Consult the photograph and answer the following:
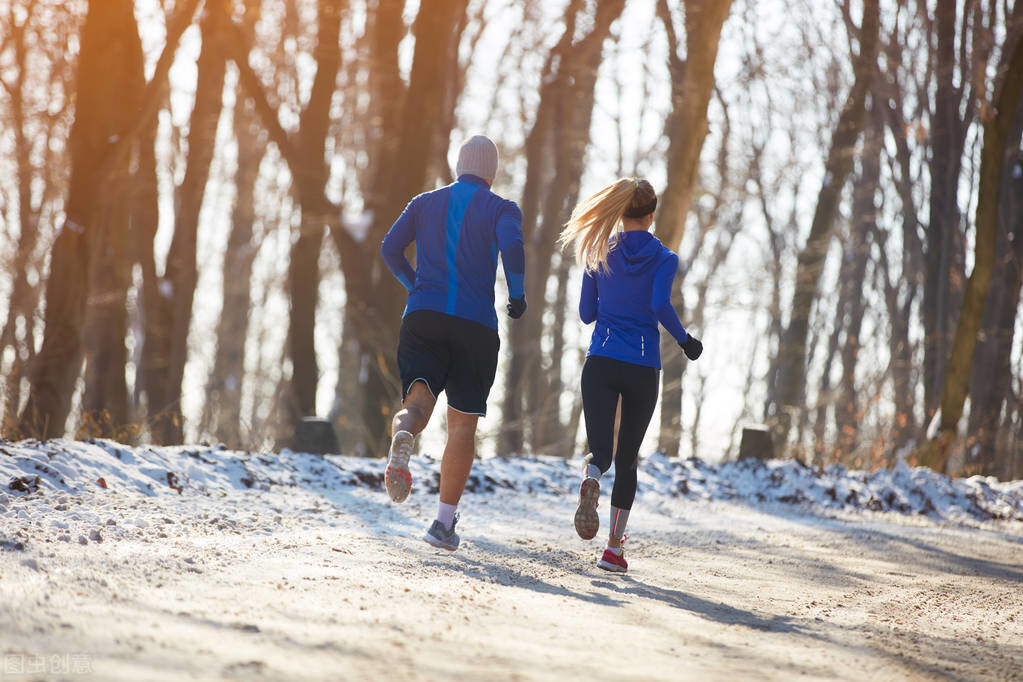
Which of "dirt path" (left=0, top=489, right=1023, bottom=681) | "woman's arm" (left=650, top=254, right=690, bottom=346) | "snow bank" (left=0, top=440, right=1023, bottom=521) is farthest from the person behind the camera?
"snow bank" (left=0, top=440, right=1023, bottom=521)

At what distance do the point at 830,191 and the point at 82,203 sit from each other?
456 inches

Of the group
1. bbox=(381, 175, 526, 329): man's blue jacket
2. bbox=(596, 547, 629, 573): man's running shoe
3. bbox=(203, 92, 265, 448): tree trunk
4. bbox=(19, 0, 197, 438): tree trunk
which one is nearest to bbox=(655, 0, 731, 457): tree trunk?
bbox=(19, 0, 197, 438): tree trunk

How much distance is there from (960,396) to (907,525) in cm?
469

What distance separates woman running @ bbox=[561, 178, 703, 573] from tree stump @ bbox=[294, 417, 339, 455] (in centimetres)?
456

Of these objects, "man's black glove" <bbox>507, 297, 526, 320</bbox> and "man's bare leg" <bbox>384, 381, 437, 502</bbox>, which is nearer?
"man's bare leg" <bbox>384, 381, 437, 502</bbox>

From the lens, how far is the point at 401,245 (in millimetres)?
5707

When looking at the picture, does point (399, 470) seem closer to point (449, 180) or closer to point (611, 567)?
point (611, 567)

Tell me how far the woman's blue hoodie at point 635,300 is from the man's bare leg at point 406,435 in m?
1.03

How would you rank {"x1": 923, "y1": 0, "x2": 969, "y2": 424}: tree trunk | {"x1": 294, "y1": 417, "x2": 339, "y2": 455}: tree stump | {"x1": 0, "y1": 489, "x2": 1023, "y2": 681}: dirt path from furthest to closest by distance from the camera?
{"x1": 923, "y1": 0, "x2": 969, "y2": 424}: tree trunk, {"x1": 294, "y1": 417, "x2": 339, "y2": 455}: tree stump, {"x1": 0, "y1": 489, "x2": 1023, "y2": 681}: dirt path

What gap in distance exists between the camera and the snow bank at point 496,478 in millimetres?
6582

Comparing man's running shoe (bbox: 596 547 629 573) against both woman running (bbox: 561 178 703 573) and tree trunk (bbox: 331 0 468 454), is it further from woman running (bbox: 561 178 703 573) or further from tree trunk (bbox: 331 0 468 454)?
tree trunk (bbox: 331 0 468 454)

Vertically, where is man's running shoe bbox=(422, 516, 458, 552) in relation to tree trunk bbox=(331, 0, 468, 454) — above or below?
below

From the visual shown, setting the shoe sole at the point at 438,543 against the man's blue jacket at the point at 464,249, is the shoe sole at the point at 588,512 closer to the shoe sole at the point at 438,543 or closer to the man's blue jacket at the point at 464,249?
the shoe sole at the point at 438,543

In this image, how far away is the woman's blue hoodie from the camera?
18.8 ft
